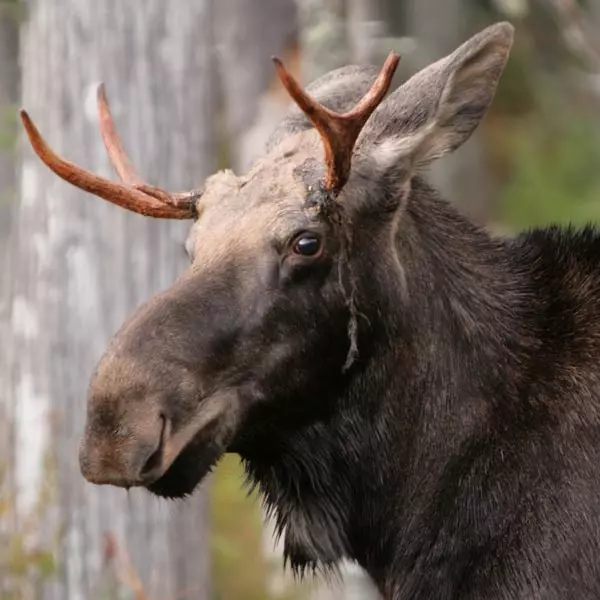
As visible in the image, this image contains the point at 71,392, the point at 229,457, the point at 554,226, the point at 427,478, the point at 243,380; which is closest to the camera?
the point at 243,380

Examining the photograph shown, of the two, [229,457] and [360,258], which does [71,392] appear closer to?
[360,258]

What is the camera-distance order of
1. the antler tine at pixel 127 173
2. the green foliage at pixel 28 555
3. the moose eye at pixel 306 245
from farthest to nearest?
the green foliage at pixel 28 555, the antler tine at pixel 127 173, the moose eye at pixel 306 245

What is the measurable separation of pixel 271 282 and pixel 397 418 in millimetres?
667

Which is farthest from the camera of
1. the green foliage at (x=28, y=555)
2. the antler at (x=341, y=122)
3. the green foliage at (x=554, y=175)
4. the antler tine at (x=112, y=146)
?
the green foliage at (x=554, y=175)

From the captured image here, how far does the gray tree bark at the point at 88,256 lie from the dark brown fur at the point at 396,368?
2130mm

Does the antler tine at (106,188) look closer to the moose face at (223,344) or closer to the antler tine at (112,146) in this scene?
the antler tine at (112,146)

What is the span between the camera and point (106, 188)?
5.32 metres

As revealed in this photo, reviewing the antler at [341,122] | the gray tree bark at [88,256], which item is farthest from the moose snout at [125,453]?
the gray tree bark at [88,256]

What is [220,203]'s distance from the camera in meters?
5.24

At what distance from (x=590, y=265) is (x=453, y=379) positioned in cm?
68

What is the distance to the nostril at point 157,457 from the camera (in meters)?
4.64

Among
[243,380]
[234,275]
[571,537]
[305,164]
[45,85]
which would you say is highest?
[45,85]

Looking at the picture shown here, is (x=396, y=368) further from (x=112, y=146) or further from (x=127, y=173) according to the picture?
(x=112, y=146)

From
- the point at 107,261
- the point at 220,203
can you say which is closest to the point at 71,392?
the point at 107,261
